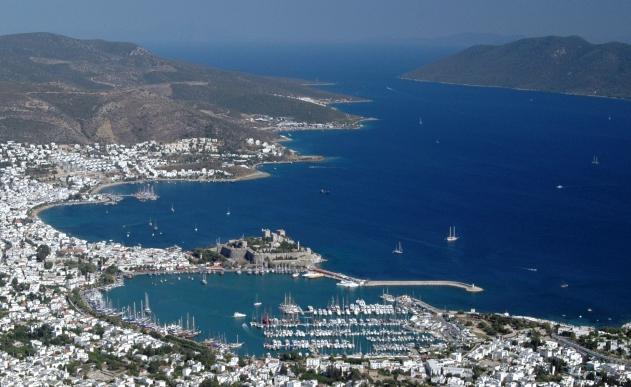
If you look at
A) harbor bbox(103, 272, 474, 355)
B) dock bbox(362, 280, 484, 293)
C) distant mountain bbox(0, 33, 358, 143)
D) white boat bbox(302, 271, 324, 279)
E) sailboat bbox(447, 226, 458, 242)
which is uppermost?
distant mountain bbox(0, 33, 358, 143)

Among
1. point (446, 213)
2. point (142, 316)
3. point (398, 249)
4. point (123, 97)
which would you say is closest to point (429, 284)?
point (398, 249)

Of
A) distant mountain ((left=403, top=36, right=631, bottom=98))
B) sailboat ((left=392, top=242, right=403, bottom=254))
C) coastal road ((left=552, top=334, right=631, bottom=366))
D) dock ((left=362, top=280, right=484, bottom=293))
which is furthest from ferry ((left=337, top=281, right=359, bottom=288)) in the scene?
distant mountain ((left=403, top=36, right=631, bottom=98))

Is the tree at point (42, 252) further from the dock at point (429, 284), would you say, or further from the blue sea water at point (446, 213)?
the dock at point (429, 284)

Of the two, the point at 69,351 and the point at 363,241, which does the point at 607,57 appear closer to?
the point at 363,241

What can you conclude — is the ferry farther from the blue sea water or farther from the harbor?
the blue sea water

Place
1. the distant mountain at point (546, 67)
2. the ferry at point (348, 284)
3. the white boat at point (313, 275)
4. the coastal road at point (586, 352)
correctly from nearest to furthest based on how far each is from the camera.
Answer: the coastal road at point (586, 352) → the ferry at point (348, 284) → the white boat at point (313, 275) → the distant mountain at point (546, 67)

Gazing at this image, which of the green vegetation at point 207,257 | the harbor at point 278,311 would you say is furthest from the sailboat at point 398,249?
the green vegetation at point 207,257

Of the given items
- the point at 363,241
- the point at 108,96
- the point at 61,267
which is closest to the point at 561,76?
the point at 108,96
